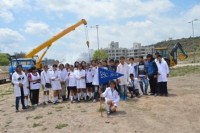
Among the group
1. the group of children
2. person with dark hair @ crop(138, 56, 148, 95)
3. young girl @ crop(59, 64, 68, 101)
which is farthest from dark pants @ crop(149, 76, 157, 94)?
young girl @ crop(59, 64, 68, 101)

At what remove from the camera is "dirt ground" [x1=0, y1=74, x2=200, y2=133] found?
35.1 feet

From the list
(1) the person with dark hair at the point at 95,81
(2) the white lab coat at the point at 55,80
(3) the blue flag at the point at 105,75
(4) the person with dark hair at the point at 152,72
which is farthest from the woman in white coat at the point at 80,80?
(4) the person with dark hair at the point at 152,72

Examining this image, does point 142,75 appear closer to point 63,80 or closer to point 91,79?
point 91,79

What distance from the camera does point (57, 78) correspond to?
16188 mm

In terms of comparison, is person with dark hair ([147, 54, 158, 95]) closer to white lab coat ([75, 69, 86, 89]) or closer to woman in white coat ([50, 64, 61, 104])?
white lab coat ([75, 69, 86, 89])

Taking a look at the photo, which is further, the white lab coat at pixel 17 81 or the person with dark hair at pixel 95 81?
the person with dark hair at pixel 95 81

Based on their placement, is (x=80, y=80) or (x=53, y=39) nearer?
(x=80, y=80)

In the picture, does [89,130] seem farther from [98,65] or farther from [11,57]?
[11,57]

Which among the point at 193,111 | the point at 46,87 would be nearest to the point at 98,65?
the point at 46,87

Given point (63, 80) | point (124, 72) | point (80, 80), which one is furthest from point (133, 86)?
point (63, 80)

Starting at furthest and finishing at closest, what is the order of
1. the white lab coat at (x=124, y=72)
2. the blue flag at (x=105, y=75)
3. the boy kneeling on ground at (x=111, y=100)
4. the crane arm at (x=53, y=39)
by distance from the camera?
the crane arm at (x=53, y=39), the white lab coat at (x=124, y=72), the blue flag at (x=105, y=75), the boy kneeling on ground at (x=111, y=100)

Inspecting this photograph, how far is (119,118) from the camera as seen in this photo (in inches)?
464

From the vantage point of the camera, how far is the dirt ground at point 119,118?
35.1 ft

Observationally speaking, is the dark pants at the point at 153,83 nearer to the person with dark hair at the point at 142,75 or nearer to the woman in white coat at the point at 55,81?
the person with dark hair at the point at 142,75
